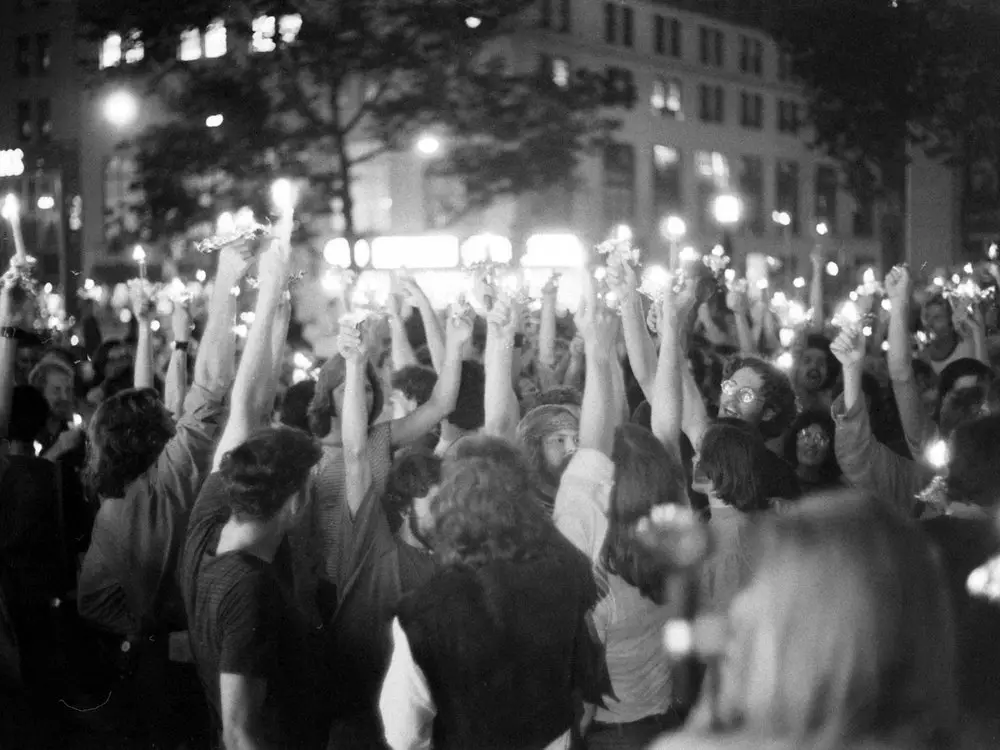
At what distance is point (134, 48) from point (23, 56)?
176 centimetres

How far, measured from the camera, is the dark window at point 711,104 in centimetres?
1344

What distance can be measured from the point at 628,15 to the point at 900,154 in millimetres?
5859

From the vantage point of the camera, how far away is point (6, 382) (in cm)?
552

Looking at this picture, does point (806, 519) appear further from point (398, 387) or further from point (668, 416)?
point (398, 387)

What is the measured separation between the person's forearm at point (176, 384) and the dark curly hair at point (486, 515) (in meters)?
3.57

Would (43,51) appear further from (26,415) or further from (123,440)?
(123,440)

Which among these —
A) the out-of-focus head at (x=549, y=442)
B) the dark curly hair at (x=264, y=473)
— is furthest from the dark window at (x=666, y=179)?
the dark curly hair at (x=264, y=473)

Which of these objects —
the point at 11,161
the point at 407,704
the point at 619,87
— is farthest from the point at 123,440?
the point at 619,87

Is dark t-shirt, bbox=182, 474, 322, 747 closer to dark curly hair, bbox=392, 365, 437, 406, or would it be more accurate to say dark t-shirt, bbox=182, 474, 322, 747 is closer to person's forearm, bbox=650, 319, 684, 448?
person's forearm, bbox=650, 319, 684, 448

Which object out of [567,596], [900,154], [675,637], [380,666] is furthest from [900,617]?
[900,154]

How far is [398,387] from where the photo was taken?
5875mm

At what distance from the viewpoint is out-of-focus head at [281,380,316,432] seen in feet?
19.1

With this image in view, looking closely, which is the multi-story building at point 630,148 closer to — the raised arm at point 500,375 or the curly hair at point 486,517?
the raised arm at point 500,375

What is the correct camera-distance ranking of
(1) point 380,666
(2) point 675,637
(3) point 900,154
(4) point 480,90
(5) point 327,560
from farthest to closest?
(4) point 480,90, (3) point 900,154, (5) point 327,560, (1) point 380,666, (2) point 675,637
